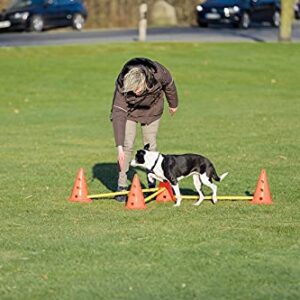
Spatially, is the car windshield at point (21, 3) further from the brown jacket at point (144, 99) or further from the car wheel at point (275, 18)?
the brown jacket at point (144, 99)

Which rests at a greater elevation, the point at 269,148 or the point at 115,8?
the point at 269,148

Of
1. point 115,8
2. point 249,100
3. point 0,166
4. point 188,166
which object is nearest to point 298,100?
point 249,100

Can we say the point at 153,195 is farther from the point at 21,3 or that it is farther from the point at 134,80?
the point at 21,3

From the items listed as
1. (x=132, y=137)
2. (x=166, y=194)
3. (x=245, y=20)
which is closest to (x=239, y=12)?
(x=245, y=20)

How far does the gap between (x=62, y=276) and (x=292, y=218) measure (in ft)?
10.7

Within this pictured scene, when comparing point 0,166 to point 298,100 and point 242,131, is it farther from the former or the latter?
point 298,100

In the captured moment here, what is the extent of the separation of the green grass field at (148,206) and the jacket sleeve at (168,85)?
1.15 m

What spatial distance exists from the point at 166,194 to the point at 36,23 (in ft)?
103

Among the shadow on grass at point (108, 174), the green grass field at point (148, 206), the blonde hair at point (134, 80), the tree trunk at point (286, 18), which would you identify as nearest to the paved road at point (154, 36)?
the tree trunk at point (286, 18)

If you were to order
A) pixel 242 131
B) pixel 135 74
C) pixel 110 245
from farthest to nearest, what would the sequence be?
pixel 242 131 < pixel 135 74 < pixel 110 245

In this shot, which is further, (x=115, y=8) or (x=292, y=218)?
(x=115, y=8)

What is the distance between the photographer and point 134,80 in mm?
10383

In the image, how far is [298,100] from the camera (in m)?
24.1

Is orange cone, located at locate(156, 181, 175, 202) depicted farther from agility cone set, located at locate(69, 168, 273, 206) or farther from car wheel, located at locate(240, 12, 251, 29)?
car wheel, located at locate(240, 12, 251, 29)
